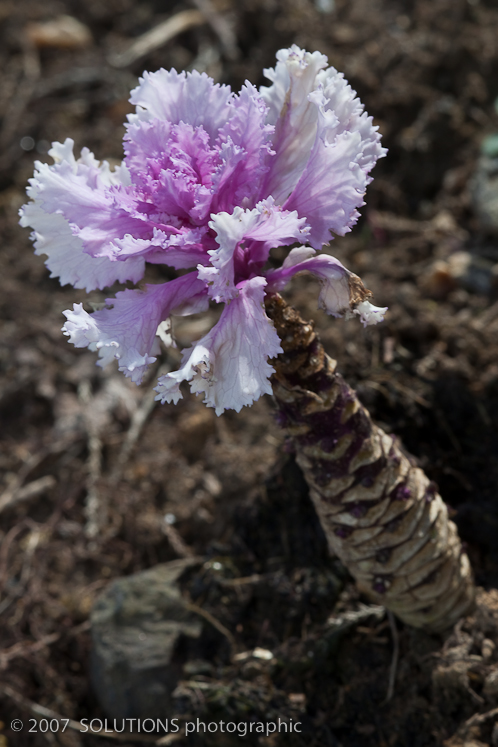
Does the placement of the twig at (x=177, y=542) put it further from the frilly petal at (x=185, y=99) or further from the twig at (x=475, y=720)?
the frilly petal at (x=185, y=99)

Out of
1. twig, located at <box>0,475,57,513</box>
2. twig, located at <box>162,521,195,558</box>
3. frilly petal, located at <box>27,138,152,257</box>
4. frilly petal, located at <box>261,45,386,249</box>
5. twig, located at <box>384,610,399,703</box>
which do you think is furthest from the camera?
twig, located at <box>0,475,57,513</box>

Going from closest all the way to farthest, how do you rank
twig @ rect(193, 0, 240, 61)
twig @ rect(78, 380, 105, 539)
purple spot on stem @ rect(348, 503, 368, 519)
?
purple spot on stem @ rect(348, 503, 368, 519) < twig @ rect(78, 380, 105, 539) < twig @ rect(193, 0, 240, 61)

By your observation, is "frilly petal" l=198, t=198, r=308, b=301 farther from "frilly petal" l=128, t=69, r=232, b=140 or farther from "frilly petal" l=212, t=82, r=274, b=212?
"frilly petal" l=128, t=69, r=232, b=140

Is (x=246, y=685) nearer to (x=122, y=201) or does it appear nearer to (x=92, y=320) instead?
(x=92, y=320)

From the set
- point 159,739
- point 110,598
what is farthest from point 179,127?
point 159,739

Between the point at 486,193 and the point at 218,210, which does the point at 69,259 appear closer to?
the point at 218,210

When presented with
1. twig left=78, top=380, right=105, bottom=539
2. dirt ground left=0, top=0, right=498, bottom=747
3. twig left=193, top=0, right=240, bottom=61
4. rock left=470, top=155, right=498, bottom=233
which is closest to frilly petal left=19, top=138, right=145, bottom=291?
dirt ground left=0, top=0, right=498, bottom=747

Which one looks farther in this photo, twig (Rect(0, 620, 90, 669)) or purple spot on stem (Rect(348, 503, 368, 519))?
twig (Rect(0, 620, 90, 669))
